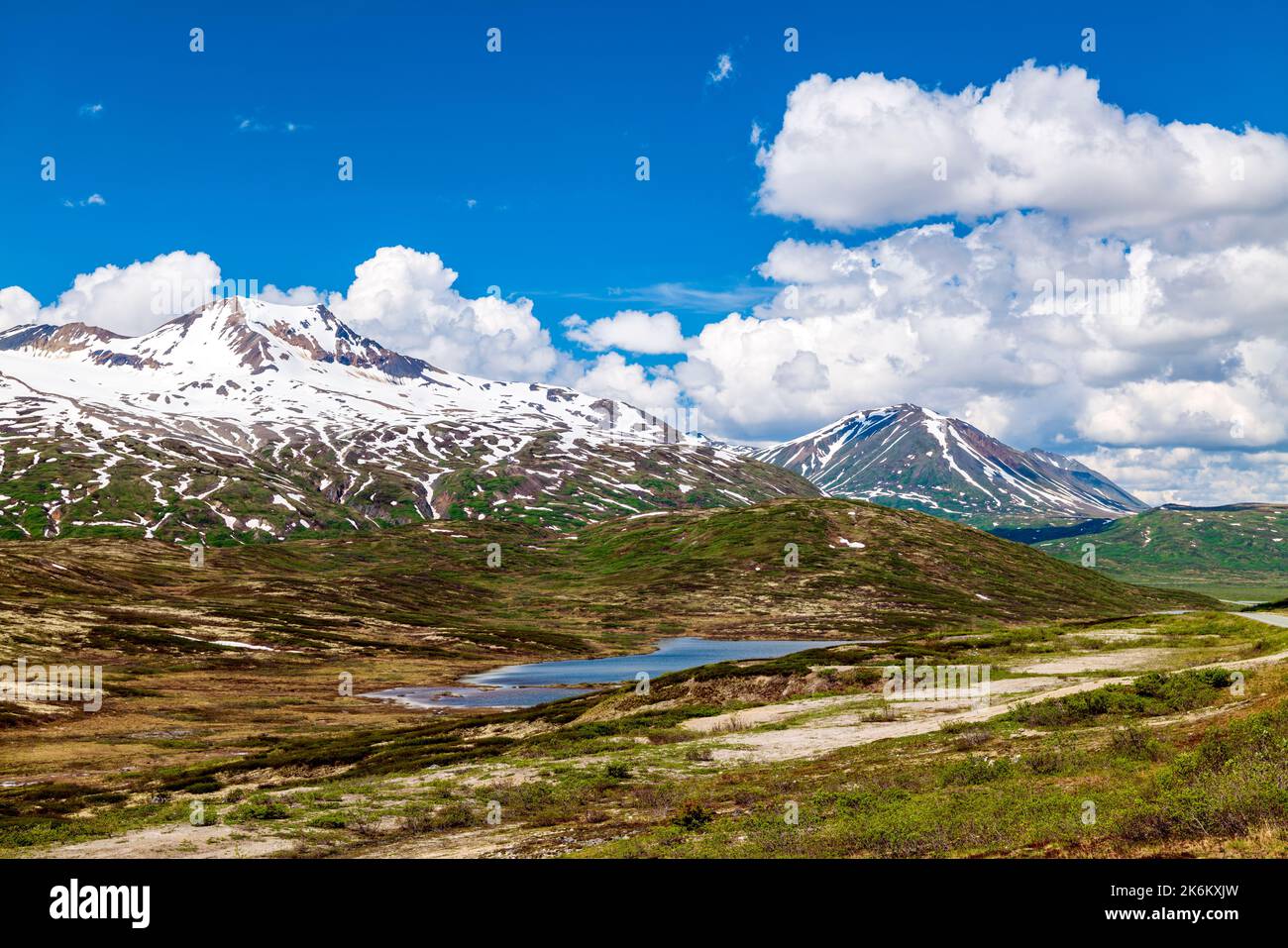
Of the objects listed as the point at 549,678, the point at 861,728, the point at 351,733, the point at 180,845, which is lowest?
the point at 549,678

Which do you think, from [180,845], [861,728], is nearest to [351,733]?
[180,845]

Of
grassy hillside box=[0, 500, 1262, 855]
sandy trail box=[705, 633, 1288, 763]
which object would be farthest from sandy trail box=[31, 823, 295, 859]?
sandy trail box=[705, 633, 1288, 763]

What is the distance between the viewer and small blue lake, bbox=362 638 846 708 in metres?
128

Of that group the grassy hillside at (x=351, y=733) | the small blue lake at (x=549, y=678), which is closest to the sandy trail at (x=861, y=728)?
the grassy hillside at (x=351, y=733)

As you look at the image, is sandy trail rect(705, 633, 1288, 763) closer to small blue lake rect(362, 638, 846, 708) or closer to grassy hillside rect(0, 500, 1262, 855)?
grassy hillside rect(0, 500, 1262, 855)

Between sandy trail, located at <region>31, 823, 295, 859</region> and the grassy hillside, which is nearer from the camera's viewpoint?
sandy trail, located at <region>31, 823, 295, 859</region>

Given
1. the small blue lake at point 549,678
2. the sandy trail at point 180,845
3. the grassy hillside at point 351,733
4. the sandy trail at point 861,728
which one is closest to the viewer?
the sandy trail at point 180,845

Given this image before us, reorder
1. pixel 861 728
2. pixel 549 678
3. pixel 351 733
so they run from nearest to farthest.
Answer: pixel 861 728 → pixel 351 733 → pixel 549 678

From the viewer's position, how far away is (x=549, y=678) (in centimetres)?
15675

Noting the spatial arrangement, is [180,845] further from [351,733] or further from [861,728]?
[351,733]

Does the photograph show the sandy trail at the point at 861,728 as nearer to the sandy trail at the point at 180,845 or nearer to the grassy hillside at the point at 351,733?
the grassy hillside at the point at 351,733

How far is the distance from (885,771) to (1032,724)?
13.3m

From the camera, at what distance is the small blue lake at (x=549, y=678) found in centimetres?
12850

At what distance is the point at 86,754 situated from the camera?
8288cm
